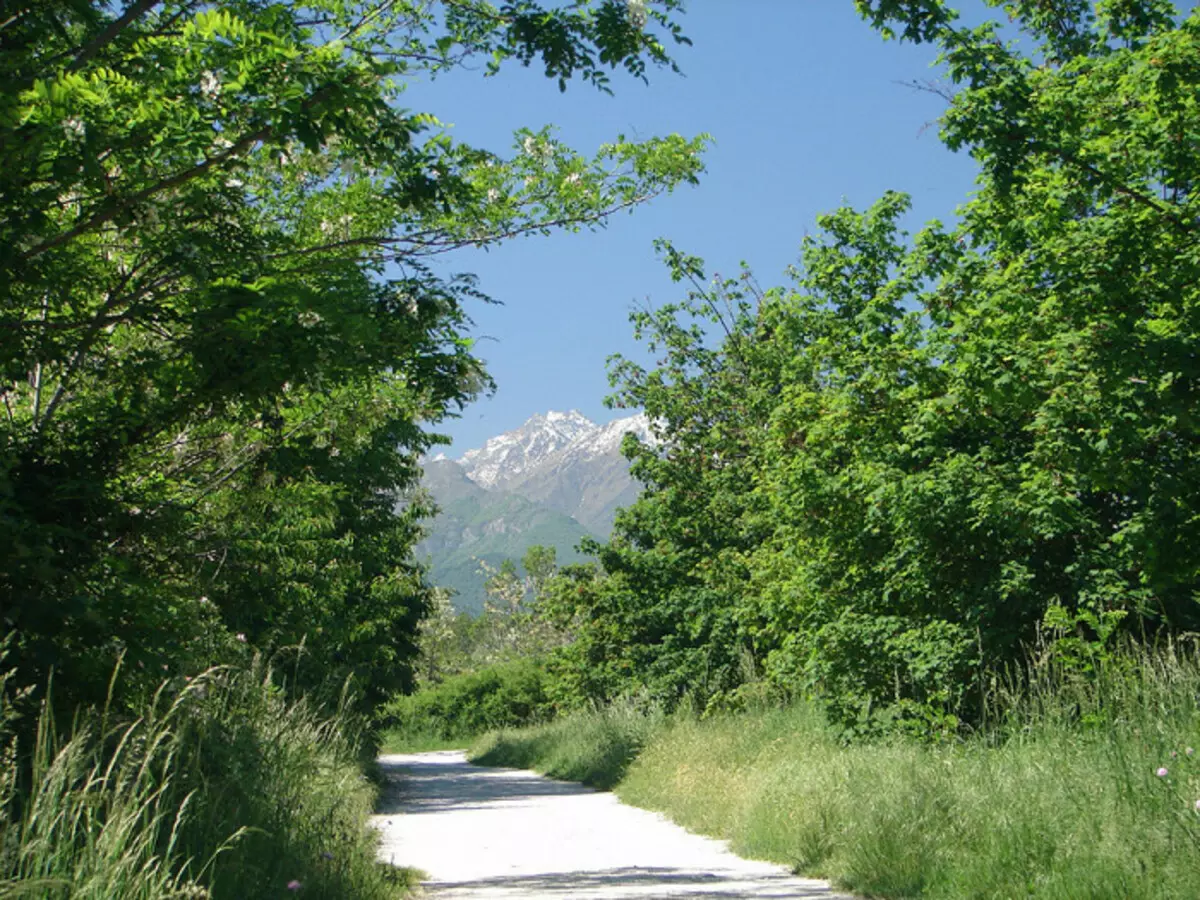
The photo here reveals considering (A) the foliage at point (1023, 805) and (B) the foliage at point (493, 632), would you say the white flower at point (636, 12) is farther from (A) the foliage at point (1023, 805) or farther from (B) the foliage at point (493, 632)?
(B) the foliage at point (493, 632)

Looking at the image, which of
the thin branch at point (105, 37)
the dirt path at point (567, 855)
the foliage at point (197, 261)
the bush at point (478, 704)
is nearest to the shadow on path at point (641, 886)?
the dirt path at point (567, 855)

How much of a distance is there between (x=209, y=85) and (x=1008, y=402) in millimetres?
8042

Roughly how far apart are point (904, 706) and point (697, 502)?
50.2 ft

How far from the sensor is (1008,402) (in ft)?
38.5

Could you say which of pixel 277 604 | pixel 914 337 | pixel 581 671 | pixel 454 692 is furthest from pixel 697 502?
pixel 454 692

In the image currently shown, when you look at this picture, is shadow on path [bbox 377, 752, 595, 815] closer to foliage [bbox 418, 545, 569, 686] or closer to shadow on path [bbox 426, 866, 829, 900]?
shadow on path [bbox 426, 866, 829, 900]

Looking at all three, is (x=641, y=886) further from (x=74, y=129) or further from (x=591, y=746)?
(x=591, y=746)

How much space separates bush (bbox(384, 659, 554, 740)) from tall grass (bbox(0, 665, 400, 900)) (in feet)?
158

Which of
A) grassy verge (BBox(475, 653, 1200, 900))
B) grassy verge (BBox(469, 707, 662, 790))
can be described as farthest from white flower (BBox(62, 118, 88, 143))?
grassy verge (BBox(469, 707, 662, 790))

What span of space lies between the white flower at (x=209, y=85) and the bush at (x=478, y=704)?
51.2 metres

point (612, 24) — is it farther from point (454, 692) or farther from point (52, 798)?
point (454, 692)

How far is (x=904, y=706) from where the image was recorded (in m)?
13.2

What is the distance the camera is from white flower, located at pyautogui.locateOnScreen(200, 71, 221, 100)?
6.52m

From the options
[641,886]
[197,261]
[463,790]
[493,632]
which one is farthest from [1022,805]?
[493,632]
